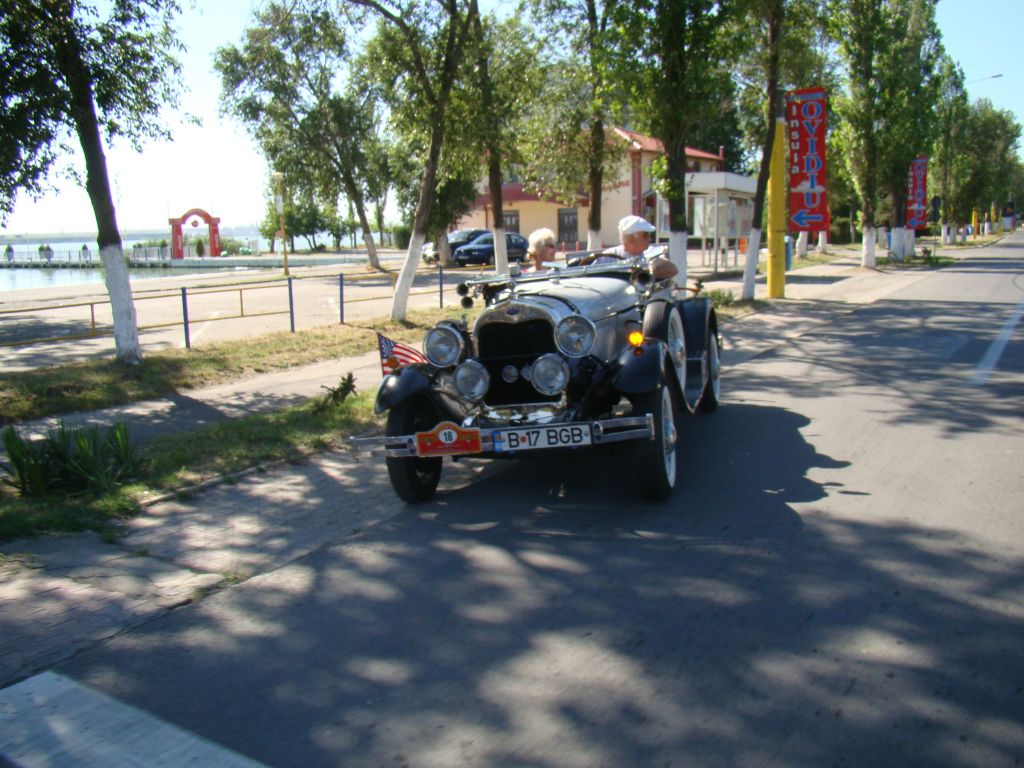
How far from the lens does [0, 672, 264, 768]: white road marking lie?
10.7 ft

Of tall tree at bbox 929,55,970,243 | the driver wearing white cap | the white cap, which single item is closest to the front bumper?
the driver wearing white cap

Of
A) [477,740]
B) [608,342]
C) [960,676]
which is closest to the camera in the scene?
[477,740]

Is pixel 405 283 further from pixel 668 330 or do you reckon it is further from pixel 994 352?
pixel 668 330

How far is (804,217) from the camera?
2195 cm

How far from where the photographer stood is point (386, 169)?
37.4 meters

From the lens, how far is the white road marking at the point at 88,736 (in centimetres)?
326

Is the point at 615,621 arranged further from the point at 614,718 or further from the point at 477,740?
the point at 477,740

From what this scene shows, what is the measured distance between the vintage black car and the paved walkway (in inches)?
27.7

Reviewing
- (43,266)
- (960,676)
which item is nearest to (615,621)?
(960,676)

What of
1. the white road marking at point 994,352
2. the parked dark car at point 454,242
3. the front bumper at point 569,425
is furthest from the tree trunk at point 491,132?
the parked dark car at point 454,242

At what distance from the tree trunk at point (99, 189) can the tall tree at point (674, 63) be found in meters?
9.33

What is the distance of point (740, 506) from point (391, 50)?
14.2m

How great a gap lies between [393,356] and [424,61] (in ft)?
41.8

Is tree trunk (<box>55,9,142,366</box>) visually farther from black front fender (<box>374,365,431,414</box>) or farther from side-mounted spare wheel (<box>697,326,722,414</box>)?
side-mounted spare wheel (<box>697,326,722,414</box>)
